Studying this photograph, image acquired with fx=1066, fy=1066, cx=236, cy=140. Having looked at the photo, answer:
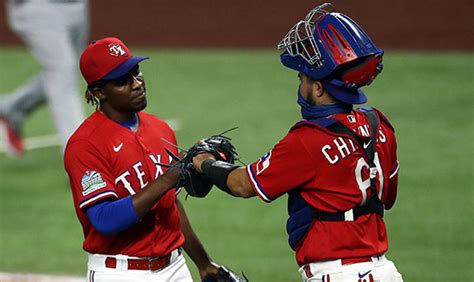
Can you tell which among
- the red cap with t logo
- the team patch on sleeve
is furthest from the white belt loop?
the red cap with t logo

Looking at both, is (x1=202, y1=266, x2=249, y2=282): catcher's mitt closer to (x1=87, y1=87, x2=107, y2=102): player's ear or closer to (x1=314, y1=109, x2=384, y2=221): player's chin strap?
(x1=314, y1=109, x2=384, y2=221): player's chin strap

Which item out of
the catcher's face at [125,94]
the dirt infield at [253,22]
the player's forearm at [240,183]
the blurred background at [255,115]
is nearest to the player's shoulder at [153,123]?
the catcher's face at [125,94]

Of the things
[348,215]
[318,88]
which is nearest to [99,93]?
[318,88]

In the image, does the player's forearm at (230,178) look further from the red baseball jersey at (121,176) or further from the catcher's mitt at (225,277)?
the catcher's mitt at (225,277)

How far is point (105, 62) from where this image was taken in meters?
4.88

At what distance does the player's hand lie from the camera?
4.64 metres

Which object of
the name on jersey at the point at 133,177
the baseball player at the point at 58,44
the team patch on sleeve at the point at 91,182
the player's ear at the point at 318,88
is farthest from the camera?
the baseball player at the point at 58,44

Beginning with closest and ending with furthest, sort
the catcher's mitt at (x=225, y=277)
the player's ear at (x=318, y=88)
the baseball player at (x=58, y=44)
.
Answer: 1. the player's ear at (x=318, y=88)
2. the catcher's mitt at (x=225, y=277)
3. the baseball player at (x=58, y=44)

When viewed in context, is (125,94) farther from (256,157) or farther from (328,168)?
(256,157)

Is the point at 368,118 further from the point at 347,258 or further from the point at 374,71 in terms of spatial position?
the point at 347,258

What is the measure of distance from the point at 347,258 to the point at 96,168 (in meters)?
1.18

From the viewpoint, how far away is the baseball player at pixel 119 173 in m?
4.75

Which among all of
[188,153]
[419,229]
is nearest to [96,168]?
[188,153]

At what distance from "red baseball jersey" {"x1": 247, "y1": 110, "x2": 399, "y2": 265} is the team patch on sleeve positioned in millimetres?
690
